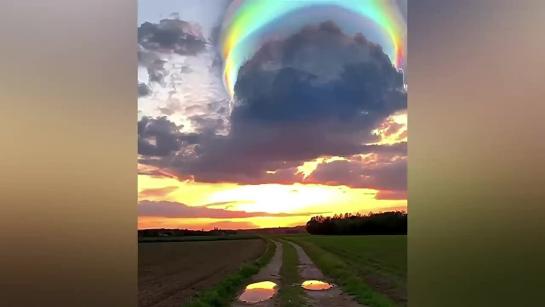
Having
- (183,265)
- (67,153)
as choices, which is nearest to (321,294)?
(183,265)

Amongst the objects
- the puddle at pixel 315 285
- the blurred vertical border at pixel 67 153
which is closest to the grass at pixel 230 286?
the puddle at pixel 315 285

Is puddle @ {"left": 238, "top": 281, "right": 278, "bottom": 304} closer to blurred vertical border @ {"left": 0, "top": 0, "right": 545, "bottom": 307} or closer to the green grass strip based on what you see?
the green grass strip

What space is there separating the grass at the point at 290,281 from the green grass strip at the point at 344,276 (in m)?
0.17

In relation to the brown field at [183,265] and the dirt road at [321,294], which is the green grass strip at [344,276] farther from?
the brown field at [183,265]

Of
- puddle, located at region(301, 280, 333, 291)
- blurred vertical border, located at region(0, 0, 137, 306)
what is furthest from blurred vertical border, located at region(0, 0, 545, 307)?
puddle, located at region(301, 280, 333, 291)

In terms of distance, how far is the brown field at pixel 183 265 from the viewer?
17.0 ft

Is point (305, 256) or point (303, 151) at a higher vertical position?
point (303, 151)

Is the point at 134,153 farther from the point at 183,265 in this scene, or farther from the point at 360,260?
the point at 360,260

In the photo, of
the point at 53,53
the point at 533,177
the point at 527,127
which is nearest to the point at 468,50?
the point at 527,127

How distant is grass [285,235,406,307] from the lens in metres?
5.42

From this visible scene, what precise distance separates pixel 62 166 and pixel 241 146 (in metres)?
2.76

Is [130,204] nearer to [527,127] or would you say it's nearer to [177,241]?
[527,127]

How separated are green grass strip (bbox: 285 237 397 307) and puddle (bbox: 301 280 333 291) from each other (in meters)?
0.18

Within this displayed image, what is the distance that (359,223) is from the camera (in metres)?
5.07
